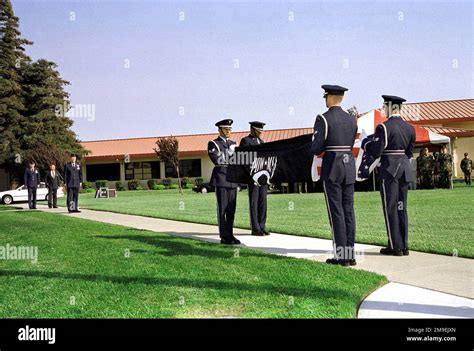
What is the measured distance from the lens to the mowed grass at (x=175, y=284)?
4.78 metres

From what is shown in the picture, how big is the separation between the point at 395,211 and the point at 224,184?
3.00 m

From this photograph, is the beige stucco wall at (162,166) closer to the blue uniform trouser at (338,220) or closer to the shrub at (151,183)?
the shrub at (151,183)

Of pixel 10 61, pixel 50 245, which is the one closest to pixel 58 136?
pixel 10 61

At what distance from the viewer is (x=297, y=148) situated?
8102 mm

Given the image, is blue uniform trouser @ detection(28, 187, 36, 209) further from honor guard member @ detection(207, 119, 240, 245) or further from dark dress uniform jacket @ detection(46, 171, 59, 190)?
honor guard member @ detection(207, 119, 240, 245)

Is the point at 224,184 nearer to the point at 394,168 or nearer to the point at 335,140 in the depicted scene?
the point at 335,140

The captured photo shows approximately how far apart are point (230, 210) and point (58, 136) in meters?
40.3

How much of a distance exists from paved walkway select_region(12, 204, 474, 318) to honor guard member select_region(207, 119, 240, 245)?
0.39 meters

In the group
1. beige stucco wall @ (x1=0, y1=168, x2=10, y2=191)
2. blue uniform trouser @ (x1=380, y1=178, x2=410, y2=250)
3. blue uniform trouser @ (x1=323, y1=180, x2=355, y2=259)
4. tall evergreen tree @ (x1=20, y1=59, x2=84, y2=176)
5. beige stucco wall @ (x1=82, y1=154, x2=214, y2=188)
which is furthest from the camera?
beige stucco wall @ (x1=82, y1=154, x2=214, y2=188)

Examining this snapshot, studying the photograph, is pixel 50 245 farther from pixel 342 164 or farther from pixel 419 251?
pixel 419 251

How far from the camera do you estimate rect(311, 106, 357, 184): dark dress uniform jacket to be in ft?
22.1

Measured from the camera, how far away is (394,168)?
753cm

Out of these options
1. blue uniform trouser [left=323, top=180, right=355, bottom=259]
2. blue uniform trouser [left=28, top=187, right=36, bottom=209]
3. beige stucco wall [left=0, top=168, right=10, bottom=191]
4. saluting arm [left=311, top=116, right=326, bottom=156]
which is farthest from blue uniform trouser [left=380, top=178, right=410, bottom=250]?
beige stucco wall [left=0, top=168, right=10, bottom=191]
